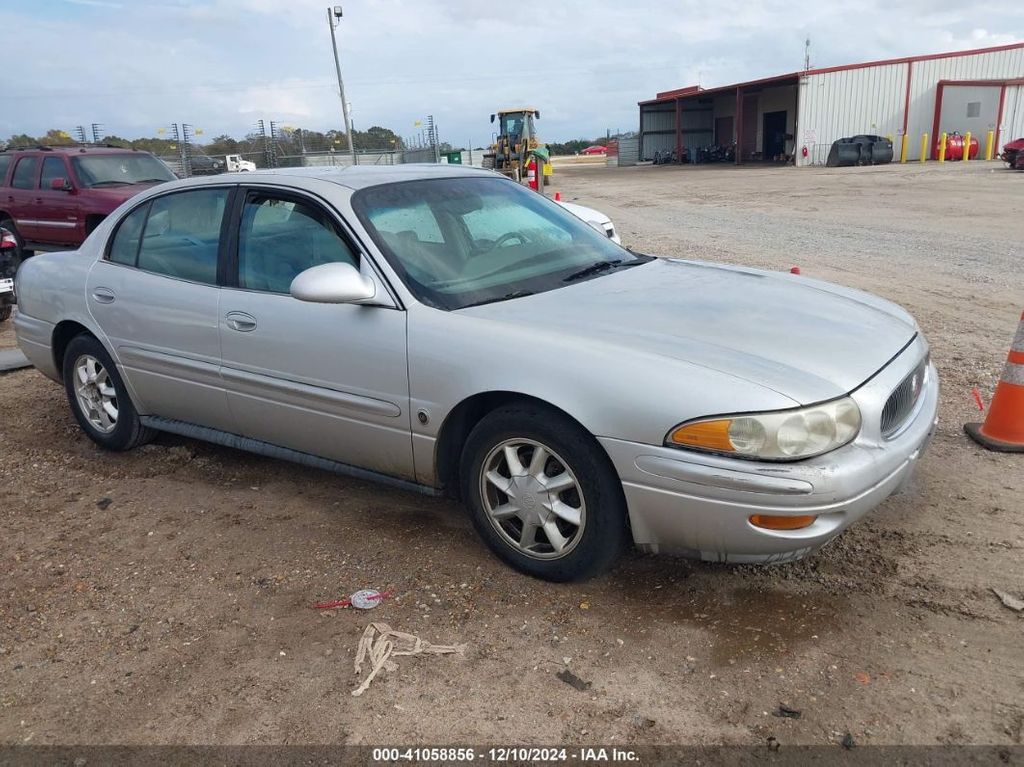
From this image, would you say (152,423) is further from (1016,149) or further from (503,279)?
(1016,149)

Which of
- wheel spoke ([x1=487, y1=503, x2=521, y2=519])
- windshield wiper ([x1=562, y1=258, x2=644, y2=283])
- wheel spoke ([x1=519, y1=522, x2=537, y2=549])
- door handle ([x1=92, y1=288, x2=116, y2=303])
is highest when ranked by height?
windshield wiper ([x1=562, y1=258, x2=644, y2=283])

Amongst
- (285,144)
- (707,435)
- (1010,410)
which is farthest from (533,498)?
(285,144)

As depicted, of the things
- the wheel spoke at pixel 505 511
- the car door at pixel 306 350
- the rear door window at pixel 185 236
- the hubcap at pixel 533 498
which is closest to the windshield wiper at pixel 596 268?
the car door at pixel 306 350

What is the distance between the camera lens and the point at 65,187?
11.7 meters

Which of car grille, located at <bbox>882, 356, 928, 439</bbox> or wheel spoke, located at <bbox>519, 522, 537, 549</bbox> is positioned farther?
wheel spoke, located at <bbox>519, 522, 537, 549</bbox>

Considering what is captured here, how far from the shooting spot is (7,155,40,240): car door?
1223 cm

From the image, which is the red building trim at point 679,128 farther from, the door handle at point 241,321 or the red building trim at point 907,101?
the door handle at point 241,321

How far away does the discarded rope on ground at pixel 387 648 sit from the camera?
280 cm

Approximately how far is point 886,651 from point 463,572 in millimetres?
1602

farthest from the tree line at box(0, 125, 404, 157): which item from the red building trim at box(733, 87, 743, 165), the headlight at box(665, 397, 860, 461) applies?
the headlight at box(665, 397, 860, 461)

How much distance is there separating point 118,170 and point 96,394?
8.84 metres

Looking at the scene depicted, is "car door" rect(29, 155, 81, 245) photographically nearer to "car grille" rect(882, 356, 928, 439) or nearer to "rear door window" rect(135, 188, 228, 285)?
"rear door window" rect(135, 188, 228, 285)

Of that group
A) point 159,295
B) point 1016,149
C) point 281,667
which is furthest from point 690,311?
point 1016,149

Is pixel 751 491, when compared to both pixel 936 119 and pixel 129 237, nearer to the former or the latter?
pixel 129 237
